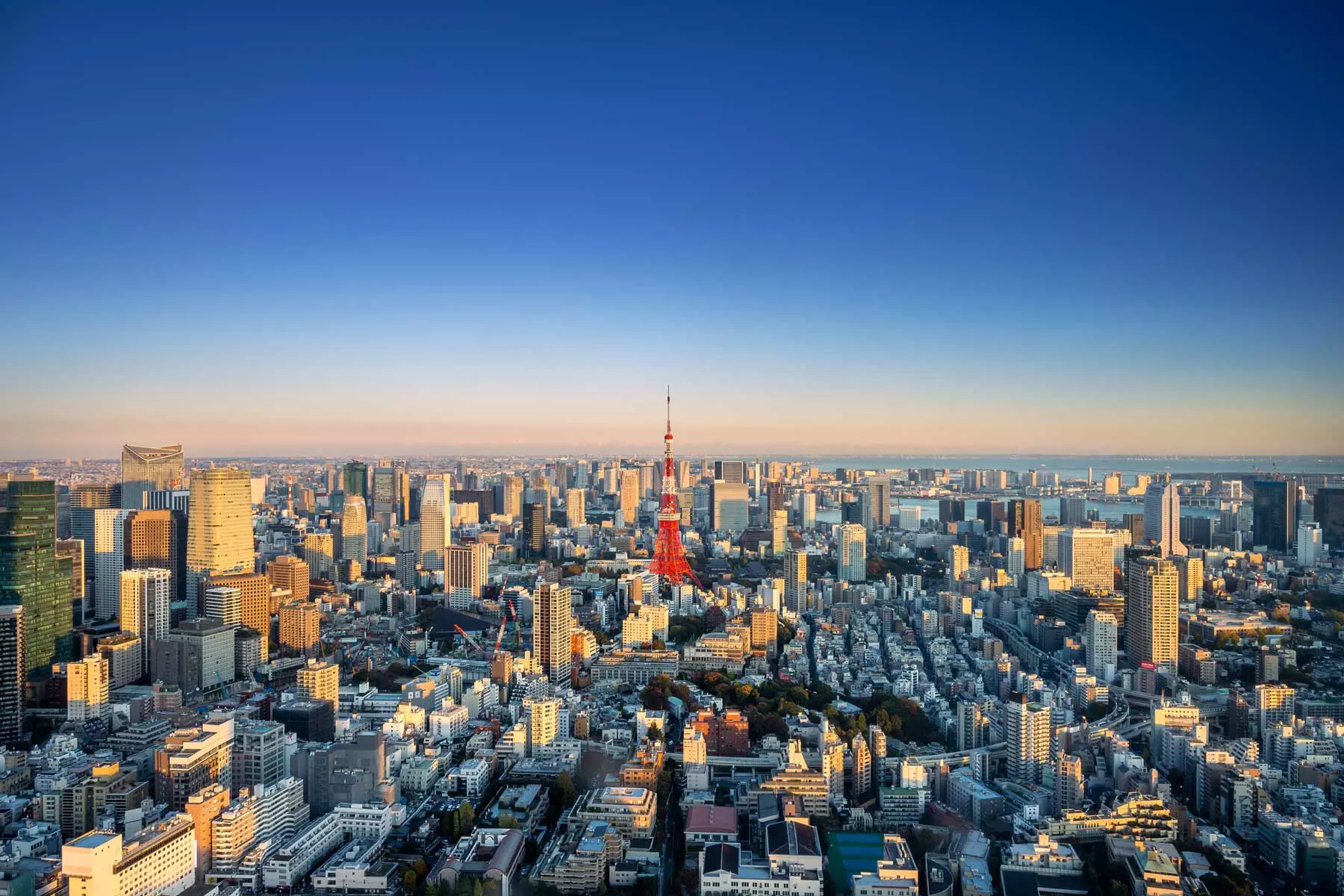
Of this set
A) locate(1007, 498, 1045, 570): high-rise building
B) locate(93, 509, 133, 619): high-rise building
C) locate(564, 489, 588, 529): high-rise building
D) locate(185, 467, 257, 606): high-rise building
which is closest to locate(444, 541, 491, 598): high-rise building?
locate(185, 467, 257, 606): high-rise building

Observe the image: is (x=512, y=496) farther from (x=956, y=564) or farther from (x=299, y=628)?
(x=299, y=628)

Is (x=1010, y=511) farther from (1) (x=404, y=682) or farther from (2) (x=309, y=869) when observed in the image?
(2) (x=309, y=869)

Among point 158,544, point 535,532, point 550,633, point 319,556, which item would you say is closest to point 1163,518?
point 550,633

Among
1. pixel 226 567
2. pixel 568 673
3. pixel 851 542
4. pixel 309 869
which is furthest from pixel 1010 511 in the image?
pixel 309 869

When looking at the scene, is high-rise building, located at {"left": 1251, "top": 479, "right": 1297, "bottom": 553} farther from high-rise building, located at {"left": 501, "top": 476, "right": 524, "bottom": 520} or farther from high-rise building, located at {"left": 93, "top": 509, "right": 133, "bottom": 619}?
high-rise building, located at {"left": 501, "top": 476, "right": 524, "bottom": 520}

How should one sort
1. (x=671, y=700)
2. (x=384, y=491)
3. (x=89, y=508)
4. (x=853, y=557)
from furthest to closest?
(x=384, y=491)
(x=853, y=557)
(x=89, y=508)
(x=671, y=700)

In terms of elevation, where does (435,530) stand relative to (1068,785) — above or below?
above
